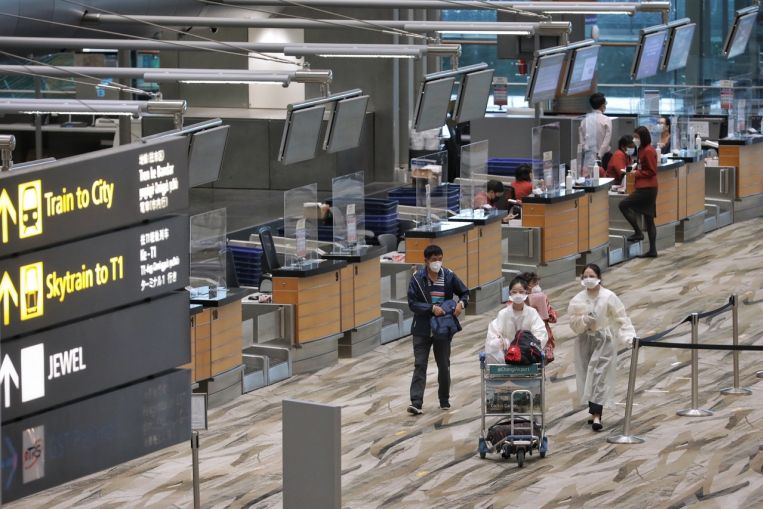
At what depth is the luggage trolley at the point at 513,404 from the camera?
11594 mm

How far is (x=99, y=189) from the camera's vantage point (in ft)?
21.2

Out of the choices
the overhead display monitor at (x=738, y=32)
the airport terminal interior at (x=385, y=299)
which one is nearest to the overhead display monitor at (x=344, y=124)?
the airport terminal interior at (x=385, y=299)

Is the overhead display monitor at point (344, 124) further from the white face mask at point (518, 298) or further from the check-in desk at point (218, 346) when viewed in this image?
the white face mask at point (518, 298)

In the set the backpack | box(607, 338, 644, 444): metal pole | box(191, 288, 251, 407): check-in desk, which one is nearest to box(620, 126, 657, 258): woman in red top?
box(191, 288, 251, 407): check-in desk

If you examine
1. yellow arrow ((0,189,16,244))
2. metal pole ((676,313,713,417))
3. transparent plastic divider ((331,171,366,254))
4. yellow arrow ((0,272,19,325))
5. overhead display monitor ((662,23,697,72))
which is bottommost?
metal pole ((676,313,713,417))

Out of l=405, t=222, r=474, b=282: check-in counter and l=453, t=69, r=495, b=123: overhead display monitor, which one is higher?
l=453, t=69, r=495, b=123: overhead display monitor

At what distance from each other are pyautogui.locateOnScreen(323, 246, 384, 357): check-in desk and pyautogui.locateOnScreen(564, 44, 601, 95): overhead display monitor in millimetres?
3834

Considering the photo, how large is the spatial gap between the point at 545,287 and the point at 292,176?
8.79 metres

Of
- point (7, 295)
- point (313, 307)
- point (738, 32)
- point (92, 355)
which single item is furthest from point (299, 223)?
point (738, 32)

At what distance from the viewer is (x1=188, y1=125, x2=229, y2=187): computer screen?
11.7m

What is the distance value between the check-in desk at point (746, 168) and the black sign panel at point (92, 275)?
16.7 meters

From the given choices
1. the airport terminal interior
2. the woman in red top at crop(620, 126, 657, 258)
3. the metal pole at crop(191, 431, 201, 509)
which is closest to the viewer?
the airport terminal interior

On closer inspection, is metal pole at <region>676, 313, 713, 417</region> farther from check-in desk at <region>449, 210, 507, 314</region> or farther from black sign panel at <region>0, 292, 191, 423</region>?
black sign panel at <region>0, 292, 191, 423</region>

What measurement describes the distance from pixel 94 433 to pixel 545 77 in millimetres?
12211
